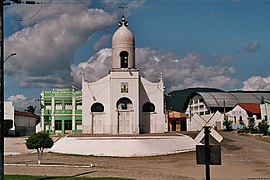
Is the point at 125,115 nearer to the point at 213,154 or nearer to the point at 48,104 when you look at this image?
the point at 48,104

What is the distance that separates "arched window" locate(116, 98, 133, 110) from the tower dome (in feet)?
12.3

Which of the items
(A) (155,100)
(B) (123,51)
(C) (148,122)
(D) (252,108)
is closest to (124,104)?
(C) (148,122)

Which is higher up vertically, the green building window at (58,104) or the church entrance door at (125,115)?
the green building window at (58,104)

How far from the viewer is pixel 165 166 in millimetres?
29938

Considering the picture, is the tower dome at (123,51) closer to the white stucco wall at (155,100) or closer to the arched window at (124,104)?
the white stucco wall at (155,100)

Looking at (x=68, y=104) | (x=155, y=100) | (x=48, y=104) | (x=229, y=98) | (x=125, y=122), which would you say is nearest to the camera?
(x=125, y=122)

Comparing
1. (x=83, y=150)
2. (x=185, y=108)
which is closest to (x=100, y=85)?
(x=83, y=150)

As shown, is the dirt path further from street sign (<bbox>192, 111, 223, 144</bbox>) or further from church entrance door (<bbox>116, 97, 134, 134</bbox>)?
street sign (<bbox>192, 111, 223, 144</bbox>)

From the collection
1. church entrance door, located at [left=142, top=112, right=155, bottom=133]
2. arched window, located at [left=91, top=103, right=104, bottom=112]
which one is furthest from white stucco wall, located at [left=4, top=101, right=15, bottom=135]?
church entrance door, located at [left=142, top=112, right=155, bottom=133]

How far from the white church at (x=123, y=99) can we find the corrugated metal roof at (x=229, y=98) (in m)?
43.6

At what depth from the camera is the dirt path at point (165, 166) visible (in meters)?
24.4

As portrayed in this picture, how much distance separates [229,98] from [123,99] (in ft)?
169

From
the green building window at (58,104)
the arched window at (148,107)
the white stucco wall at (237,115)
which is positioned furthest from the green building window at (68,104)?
the white stucco wall at (237,115)

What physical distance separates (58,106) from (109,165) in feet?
113
